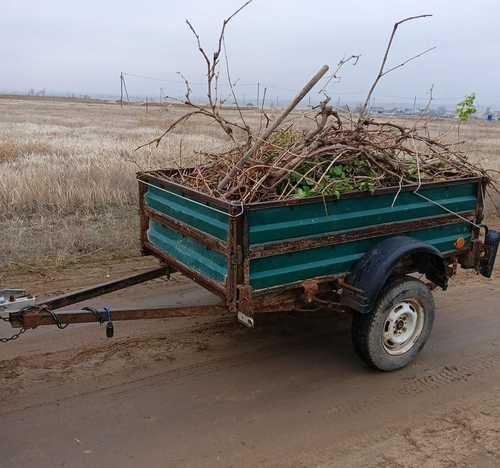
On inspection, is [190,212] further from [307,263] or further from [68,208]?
[68,208]

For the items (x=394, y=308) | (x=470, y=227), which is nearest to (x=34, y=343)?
(x=394, y=308)

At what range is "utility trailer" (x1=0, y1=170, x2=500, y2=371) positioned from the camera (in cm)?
342

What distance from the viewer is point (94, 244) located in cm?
659

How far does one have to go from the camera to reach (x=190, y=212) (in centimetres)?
385

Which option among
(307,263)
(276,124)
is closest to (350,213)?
(307,263)

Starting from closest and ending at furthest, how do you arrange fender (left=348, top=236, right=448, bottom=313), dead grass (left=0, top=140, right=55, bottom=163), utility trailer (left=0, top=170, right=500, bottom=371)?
utility trailer (left=0, top=170, right=500, bottom=371)
fender (left=348, top=236, right=448, bottom=313)
dead grass (left=0, top=140, right=55, bottom=163)

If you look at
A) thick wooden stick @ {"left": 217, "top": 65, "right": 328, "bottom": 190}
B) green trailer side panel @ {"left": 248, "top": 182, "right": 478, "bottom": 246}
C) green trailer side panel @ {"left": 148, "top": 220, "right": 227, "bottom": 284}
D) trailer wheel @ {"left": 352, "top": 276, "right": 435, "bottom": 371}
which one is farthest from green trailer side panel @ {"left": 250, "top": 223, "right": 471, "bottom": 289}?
thick wooden stick @ {"left": 217, "top": 65, "right": 328, "bottom": 190}

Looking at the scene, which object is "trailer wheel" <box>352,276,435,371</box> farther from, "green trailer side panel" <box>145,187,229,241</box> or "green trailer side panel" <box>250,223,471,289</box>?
"green trailer side panel" <box>145,187,229,241</box>

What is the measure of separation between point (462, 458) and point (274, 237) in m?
1.67

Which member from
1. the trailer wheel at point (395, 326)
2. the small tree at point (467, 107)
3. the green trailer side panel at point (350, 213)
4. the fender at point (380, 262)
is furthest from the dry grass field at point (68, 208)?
the trailer wheel at point (395, 326)

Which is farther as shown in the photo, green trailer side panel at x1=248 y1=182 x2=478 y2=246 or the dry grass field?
the dry grass field

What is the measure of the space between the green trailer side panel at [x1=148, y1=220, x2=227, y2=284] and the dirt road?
784mm

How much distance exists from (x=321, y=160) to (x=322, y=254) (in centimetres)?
82

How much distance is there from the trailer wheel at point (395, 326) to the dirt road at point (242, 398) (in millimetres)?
154
